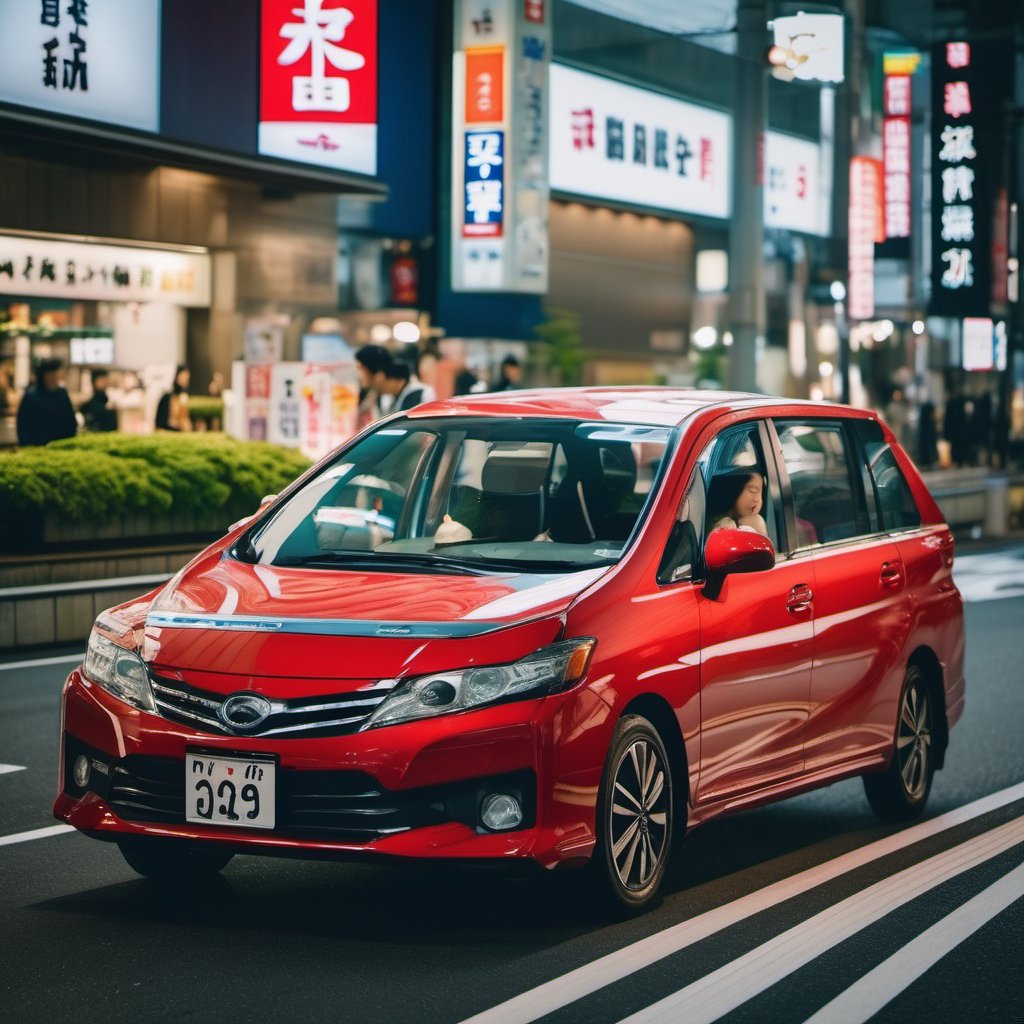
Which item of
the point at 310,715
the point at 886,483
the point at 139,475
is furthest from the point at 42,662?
the point at 310,715

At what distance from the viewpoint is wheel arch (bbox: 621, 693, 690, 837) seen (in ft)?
20.3

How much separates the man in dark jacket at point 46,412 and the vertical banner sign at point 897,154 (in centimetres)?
2634

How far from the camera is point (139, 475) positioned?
1559 centimetres

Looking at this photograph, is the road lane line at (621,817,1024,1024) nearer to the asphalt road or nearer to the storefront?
the asphalt road

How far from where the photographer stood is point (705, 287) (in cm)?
3894

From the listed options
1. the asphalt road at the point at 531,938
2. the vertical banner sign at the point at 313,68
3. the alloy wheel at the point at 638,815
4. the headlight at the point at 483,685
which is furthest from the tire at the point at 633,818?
the vertical banner sign at the point at 313,68

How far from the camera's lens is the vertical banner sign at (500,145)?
2639 centimetres

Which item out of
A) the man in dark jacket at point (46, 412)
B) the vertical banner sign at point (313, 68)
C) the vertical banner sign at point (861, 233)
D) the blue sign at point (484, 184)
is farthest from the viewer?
the vertical banner sign at point (861, 233)

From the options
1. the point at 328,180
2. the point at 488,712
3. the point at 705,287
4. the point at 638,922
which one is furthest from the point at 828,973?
the point at 705,287

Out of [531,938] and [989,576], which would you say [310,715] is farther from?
[989,576]

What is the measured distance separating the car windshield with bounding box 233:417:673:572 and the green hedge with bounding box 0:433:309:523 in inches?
308

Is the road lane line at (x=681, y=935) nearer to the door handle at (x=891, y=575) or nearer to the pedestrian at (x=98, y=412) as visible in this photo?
the door handle at (x=891, y=575)

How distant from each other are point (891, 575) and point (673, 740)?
6.70ft

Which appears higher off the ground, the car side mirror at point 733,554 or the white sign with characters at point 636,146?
the white sign with characters at point 636,146
